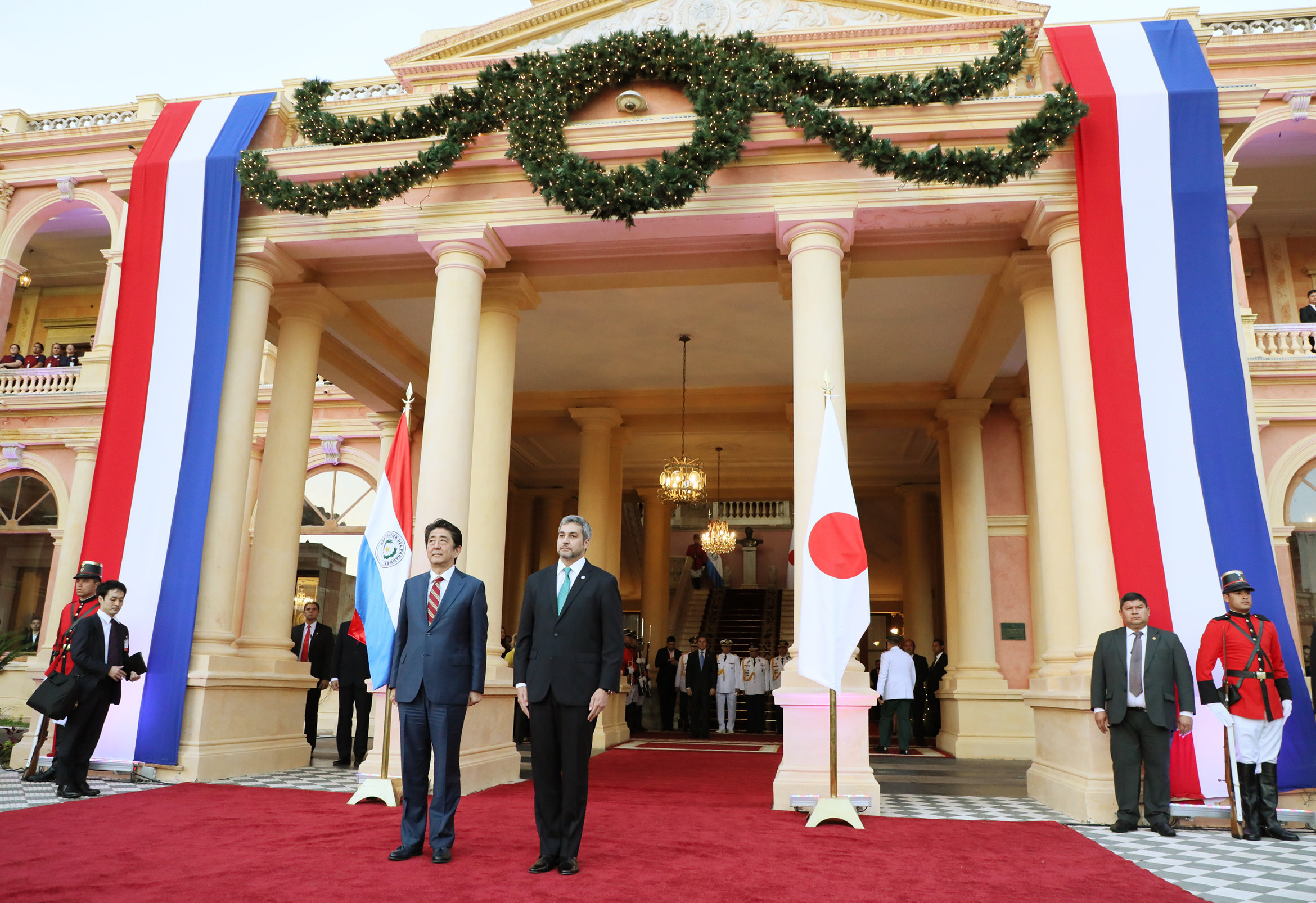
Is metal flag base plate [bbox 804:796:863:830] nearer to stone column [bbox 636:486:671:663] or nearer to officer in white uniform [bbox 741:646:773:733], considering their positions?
officer in white uniform [bbox 741:646:773:733]

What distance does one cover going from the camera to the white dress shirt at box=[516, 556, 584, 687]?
4613 millimetres

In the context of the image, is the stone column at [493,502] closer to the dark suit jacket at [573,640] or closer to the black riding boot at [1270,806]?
the dark suit jacket at [573,640]

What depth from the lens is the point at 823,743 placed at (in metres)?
6.66

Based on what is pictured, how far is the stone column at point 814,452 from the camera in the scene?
260 inches

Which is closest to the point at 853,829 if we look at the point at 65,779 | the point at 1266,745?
the point at 1266,745

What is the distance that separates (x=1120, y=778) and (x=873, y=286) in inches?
230

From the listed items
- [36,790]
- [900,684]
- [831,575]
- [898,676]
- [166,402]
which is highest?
[166,402]

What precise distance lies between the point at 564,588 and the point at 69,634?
15.5ft

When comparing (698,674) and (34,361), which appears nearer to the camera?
(698,674)

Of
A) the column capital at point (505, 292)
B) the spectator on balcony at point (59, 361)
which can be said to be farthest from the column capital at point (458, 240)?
the spectator on balcony at point (59, 361)

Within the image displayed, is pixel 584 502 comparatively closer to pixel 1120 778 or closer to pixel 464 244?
pixel 464 244

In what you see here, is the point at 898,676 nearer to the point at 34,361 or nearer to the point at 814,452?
the point at 814,452

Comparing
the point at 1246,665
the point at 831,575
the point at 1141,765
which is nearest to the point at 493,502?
the point at 831,575

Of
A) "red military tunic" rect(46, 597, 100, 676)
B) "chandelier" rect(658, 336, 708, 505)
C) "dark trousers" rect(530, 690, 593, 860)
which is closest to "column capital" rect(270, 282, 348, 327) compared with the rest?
"red military tunic" rect(46, 597, 100, 676)
